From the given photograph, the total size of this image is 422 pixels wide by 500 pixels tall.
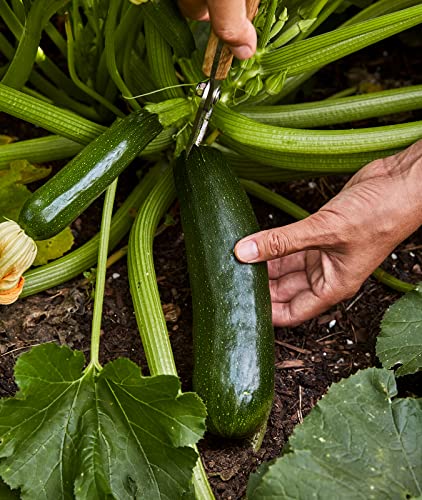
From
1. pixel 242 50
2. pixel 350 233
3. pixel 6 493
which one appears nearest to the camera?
pixel 242 50

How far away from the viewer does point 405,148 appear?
8.11 ft

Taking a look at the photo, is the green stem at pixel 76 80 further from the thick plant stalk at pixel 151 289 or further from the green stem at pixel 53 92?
the thick plant stalk at pixel 151 289

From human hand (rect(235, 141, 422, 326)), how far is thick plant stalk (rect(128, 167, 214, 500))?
268mm

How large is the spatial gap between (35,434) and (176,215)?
1.08 meters

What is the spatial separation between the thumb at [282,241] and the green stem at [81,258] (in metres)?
0.51

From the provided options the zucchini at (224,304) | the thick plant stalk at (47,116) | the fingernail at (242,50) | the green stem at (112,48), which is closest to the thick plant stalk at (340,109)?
the zucchini at (224,304)

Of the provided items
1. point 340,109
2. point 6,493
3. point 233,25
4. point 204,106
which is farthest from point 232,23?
point 6,493

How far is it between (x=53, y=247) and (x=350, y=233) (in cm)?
89

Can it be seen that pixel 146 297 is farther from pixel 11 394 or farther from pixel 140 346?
pixel 11 394

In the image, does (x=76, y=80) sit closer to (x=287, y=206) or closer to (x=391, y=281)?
(x=287, y=206)

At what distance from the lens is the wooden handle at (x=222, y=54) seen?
2.01 metres

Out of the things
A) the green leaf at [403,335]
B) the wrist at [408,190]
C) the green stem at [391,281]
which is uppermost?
the wrist at [408,190]

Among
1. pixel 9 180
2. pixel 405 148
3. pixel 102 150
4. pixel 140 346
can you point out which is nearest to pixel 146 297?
pixel 140 346

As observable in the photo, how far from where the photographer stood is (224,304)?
2.23 metres
